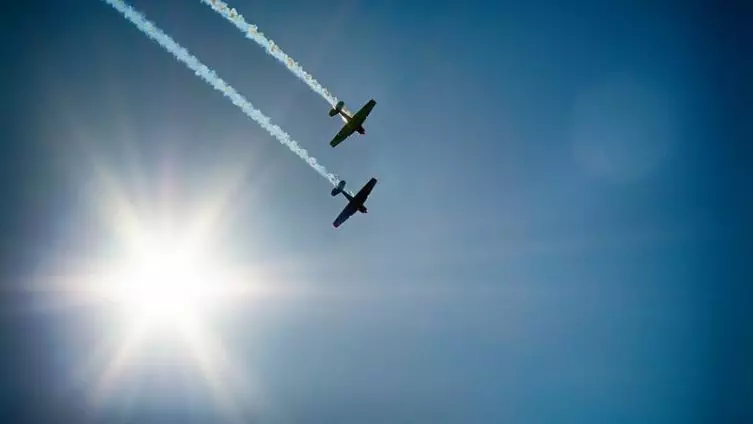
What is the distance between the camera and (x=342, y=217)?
31984 millimetres

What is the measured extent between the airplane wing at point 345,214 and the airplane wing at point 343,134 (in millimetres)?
4353

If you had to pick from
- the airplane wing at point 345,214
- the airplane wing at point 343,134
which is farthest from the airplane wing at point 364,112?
the airplane wing at point 345,214

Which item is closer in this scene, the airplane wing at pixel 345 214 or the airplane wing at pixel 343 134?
the airplane wing at pixel 343 134

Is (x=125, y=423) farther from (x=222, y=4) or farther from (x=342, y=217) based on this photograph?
(x=222, y=4)

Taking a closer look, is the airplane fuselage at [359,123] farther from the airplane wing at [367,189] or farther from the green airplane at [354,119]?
the airplane wing at [367,189]

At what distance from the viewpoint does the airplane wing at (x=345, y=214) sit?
31.4m

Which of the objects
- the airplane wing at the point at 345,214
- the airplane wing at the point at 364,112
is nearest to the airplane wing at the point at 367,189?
the airplane wing at the point at 345,214

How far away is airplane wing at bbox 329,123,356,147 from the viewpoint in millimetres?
29422

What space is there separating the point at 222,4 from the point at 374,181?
1371cm

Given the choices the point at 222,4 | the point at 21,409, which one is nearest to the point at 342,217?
the point at 222,4

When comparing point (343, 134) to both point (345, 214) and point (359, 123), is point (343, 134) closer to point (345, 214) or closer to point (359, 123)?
point (359, 123)

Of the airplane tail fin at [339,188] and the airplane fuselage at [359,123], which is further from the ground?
the airplane fuselage at [359,123]

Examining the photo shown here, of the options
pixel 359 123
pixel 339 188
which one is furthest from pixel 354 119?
pixel 339 188

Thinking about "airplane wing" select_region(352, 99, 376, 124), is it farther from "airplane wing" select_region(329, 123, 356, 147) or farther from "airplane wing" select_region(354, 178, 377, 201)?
"airplane wing" select_region(354, 178, 377, 201)
